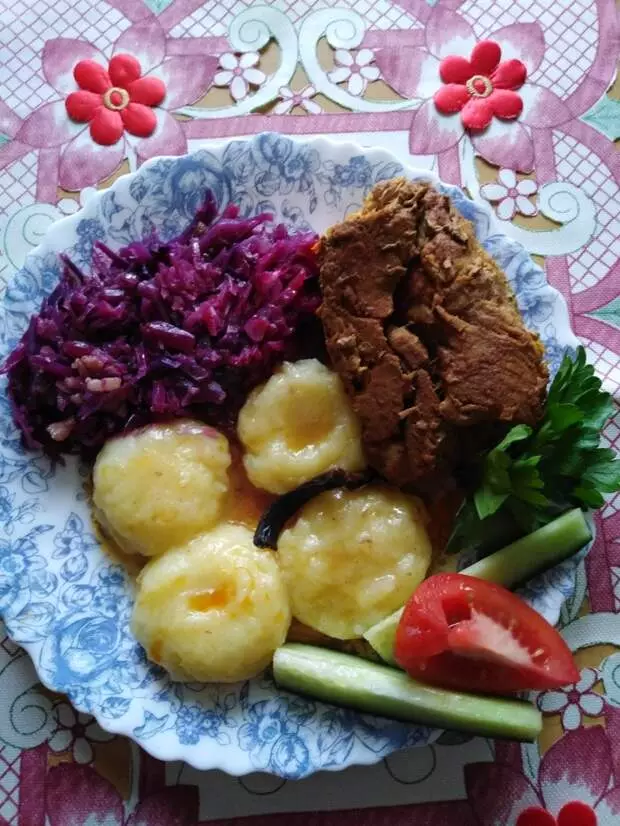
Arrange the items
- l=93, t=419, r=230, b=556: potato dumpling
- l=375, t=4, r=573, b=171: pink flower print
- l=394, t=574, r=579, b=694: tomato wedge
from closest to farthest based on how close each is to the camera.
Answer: l=394, t=574, r=579, b=694: tomato wedge, l=93, t=419, r=230, b=556: potato dumpling, l=375, t=4, r=573, b=171: pink flower print

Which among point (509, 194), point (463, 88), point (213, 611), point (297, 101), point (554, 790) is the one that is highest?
point (463, 88)

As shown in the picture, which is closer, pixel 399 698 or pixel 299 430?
pixel 399 698

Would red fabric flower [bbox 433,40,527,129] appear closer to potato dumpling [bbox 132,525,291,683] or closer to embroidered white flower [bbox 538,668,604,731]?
potato dumpling [bbox 132,525,291,683]

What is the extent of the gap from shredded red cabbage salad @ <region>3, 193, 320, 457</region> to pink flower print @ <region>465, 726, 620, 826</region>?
5.73 feet

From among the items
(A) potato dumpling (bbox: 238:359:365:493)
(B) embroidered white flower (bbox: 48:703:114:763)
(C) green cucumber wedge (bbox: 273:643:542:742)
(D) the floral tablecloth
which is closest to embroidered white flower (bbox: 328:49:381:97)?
(D) the floral tablecloth

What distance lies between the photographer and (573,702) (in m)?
3.20

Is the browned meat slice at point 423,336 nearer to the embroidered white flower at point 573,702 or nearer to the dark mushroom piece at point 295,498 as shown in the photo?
the dark mushroom piece at point 295,498

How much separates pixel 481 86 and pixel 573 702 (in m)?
2.80

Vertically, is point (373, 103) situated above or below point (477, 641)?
above

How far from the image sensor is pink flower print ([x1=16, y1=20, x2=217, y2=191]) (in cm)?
386

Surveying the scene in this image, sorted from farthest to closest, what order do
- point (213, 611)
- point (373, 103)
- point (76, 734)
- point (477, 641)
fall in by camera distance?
1. point (373, 103)
2. point (76, 734)
3. point (213, 611)
4. point (477, 641)

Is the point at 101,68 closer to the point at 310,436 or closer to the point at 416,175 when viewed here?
the point at 416,175

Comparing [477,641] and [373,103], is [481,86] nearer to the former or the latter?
[373,103]

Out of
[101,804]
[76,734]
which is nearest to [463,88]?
[76,734]
